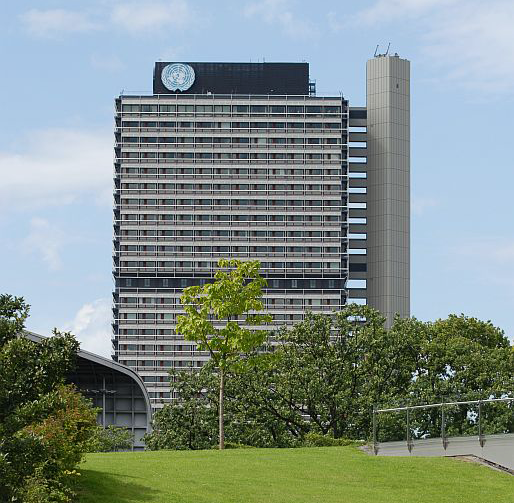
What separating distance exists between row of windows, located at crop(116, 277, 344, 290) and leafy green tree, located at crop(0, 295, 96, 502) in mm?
150910

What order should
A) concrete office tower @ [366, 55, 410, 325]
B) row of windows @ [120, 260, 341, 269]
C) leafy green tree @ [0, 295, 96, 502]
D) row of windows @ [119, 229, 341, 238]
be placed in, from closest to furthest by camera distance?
leafy green tree @ [0, 295, 96, 502]
concrete office tower @ [366, 55, 410, 325]
row of windows @ [120, 260, 341, 269]
row of windows @ [119, 229, 341, 238]

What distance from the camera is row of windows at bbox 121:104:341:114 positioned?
Answer: 186 metres

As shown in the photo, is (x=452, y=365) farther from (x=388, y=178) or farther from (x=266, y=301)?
(x=388, y=178)

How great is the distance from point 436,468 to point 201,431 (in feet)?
97.8

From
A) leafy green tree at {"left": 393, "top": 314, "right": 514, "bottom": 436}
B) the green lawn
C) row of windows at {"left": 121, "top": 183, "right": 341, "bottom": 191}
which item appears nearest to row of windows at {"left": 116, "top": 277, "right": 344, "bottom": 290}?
row of windows at {"left": 121, "top": 183, "right": 341, "bottom": 191}

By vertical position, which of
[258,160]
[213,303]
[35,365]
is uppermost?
[258,160]

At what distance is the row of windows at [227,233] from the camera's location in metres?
185

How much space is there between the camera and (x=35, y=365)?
31.2 m

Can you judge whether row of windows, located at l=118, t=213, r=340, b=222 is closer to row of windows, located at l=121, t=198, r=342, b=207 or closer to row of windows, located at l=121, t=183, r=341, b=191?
row of windows, located at l=121, t=198, r=342, b=207

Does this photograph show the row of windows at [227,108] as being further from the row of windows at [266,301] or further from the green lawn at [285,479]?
the green lawn at [285,479]

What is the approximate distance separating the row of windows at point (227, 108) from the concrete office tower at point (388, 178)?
24.3 ft

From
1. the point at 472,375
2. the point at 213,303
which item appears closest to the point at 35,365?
the point at 213,303

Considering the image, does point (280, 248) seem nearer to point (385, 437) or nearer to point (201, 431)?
point (201, 431)

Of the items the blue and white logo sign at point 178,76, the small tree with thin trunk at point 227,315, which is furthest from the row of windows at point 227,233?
the small tree with thin trunk at point 227,315
